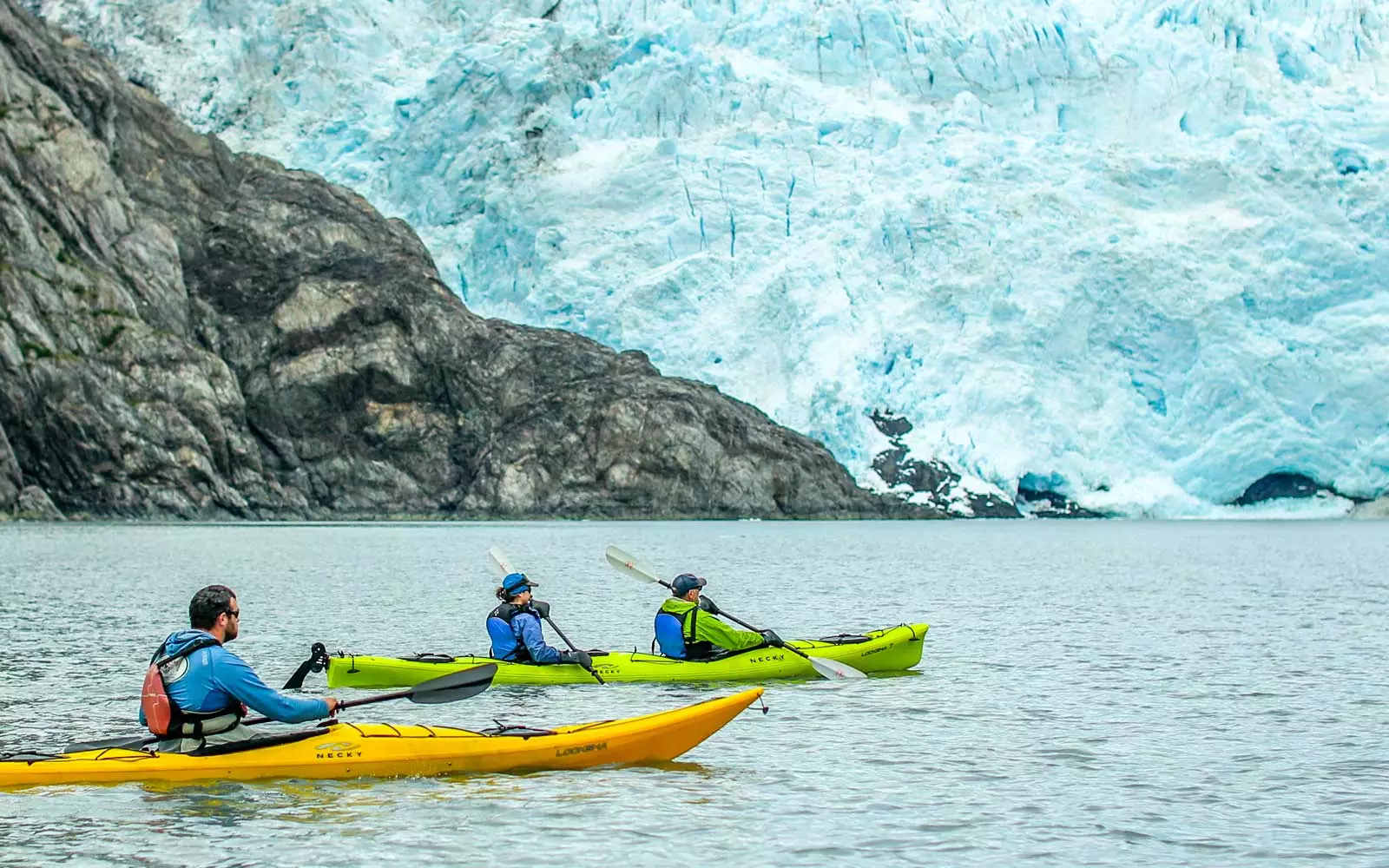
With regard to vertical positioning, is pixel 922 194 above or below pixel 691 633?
above

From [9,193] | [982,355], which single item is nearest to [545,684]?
[9,193]

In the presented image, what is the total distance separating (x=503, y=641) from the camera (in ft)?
53.8

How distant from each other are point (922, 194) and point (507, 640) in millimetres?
67288

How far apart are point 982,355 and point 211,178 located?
152ft

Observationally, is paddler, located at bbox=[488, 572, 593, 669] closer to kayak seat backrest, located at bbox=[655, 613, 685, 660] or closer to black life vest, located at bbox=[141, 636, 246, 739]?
kayak seat backrest, located at bbox=[655, 613, 685, 660]

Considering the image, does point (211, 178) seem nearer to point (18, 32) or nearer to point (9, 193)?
point (18, 32)

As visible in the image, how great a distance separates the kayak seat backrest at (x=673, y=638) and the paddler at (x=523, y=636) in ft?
3.56

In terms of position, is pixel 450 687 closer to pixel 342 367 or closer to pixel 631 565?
pixel 631 565

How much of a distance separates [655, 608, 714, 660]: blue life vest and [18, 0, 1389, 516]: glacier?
63.1 meters

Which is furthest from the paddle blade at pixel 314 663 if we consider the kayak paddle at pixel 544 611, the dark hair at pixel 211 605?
the kayak paddle at pixel 544 611

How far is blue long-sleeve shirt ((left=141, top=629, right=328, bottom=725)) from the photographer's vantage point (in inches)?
399

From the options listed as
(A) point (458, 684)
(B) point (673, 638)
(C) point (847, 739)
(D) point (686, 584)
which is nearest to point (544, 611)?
(D) point (686, 584)

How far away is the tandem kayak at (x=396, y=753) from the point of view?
10.6 meters

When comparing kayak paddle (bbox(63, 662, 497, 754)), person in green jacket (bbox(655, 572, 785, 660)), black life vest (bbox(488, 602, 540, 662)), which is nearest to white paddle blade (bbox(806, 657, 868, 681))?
person in green jacket (bbox(655, 572, 785, 660))
